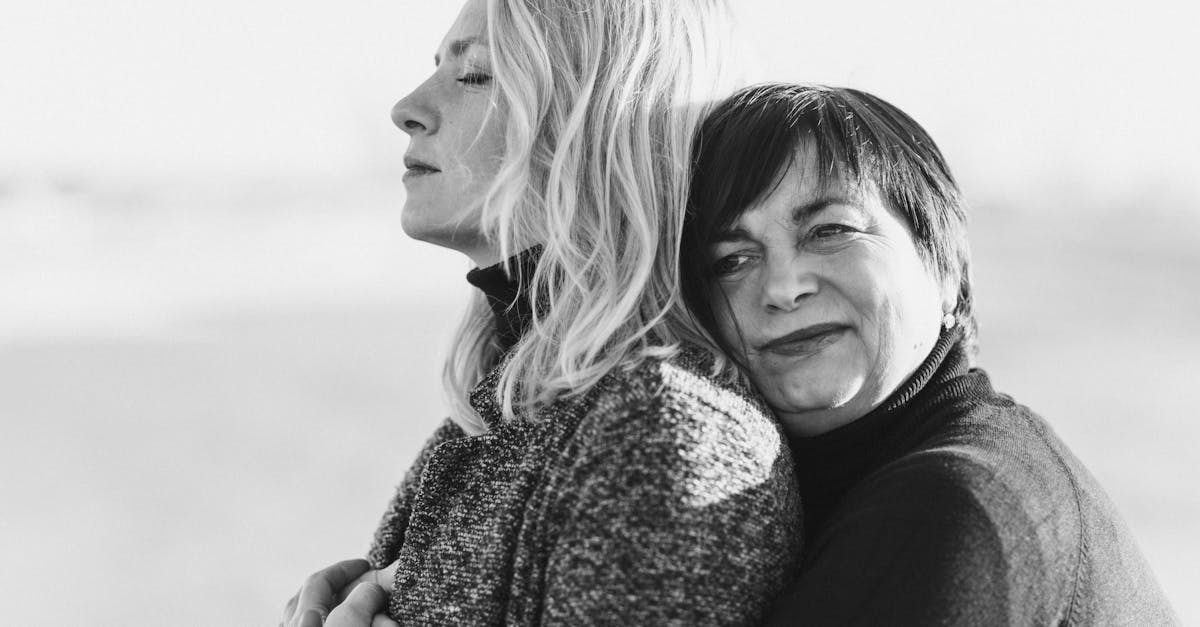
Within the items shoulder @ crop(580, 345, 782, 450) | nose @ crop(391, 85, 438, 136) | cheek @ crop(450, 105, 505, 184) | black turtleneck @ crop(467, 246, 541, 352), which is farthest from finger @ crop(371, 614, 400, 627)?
nose @ crop(391, 85, 438, 136)

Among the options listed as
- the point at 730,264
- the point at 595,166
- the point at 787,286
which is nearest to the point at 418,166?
the point at 595,166

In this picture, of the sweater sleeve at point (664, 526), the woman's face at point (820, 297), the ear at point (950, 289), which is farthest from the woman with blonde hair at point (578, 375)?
the ear at point (950, 289)

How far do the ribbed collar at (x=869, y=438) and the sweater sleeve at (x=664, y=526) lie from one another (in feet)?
0.90

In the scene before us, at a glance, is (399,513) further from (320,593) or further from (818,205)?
(818,205)

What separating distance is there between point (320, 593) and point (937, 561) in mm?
1158

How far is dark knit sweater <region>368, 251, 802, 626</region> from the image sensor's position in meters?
1.37

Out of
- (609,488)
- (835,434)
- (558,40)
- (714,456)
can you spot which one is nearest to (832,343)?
(835,434)

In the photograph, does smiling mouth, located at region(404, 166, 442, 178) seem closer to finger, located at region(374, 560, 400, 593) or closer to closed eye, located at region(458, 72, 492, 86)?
closed eye, located at region(458, 72, 492, 86)

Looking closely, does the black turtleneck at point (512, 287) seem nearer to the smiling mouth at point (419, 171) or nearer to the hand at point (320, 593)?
the smiling mouth at point (419, 171)

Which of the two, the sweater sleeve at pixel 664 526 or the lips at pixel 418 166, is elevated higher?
the lips at pixel 418 166

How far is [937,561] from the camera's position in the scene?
1.34 meters

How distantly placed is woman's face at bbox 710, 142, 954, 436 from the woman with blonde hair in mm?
108

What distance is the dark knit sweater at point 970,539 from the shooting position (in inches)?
52.6

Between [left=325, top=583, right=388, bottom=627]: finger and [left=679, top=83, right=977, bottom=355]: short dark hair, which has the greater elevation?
[left=679, top=83, right=977, bottom=355]: short dark hair
